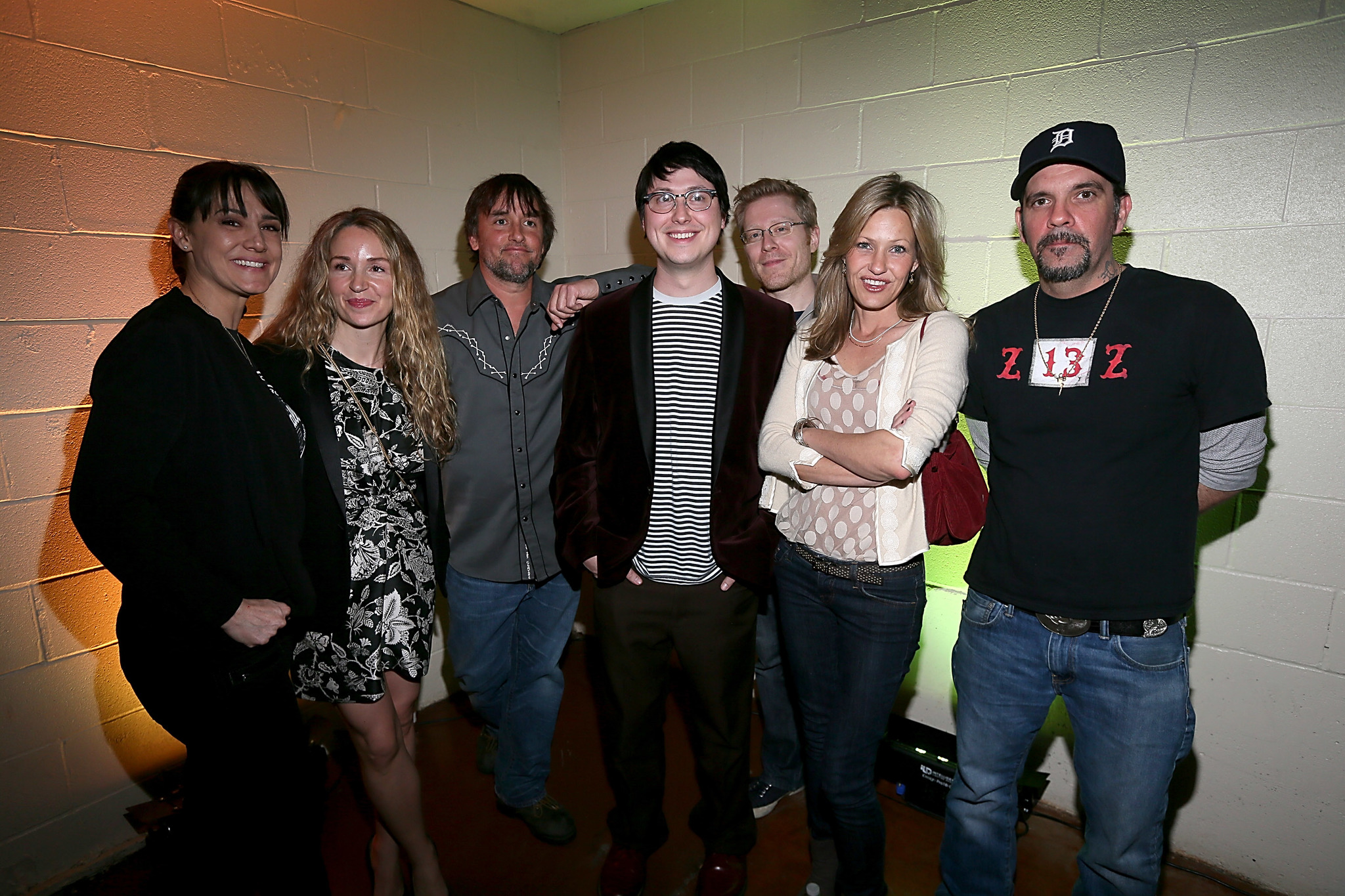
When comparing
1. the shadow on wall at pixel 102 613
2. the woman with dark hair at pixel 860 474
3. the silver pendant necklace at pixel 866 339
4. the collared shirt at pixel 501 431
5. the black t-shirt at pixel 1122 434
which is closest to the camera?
the black t-shirt at pixel 1122 434

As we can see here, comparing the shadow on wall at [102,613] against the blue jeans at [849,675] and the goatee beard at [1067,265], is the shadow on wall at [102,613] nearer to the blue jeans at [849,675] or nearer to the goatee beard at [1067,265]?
the blue jeans at [849,675]

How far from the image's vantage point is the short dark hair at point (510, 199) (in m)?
2.38

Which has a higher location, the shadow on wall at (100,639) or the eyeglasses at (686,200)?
the eyeglasses at (686,200)

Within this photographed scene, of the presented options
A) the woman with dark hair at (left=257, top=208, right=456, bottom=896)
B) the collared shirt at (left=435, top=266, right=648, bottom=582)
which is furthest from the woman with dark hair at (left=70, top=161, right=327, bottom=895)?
the collared shirt at (left=435, top=266, right=648, bottom=582)

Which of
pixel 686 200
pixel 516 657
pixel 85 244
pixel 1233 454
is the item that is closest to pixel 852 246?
pixel 686 200

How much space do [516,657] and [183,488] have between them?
4.45 feet

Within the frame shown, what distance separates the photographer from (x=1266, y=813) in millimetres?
2225

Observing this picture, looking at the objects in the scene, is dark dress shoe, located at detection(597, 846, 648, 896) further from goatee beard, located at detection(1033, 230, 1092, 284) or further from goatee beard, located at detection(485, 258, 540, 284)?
goatee beard, located at detection(1033, 230, 1092, 284)

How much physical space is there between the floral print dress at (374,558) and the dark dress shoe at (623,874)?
0.83m

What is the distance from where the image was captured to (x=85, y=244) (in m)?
2.19

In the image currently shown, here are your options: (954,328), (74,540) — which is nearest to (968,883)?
(954,328)

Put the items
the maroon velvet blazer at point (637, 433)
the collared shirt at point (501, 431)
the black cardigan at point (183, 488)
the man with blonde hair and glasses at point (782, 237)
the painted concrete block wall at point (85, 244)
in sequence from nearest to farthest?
the black cardigan at point (183, 488) < the maroon velvet blazer at point (637, 433) < the painted concrete block wall at point (85, 244) < the collared shirt at point (501, 431) < the man with blonde hair and glasses at point (782, 237)

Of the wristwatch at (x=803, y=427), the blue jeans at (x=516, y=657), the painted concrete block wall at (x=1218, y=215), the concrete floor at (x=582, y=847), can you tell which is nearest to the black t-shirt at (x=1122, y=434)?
the wristwatch at (x=803, y=427)

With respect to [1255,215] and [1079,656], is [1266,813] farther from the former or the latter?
[1255,215]
